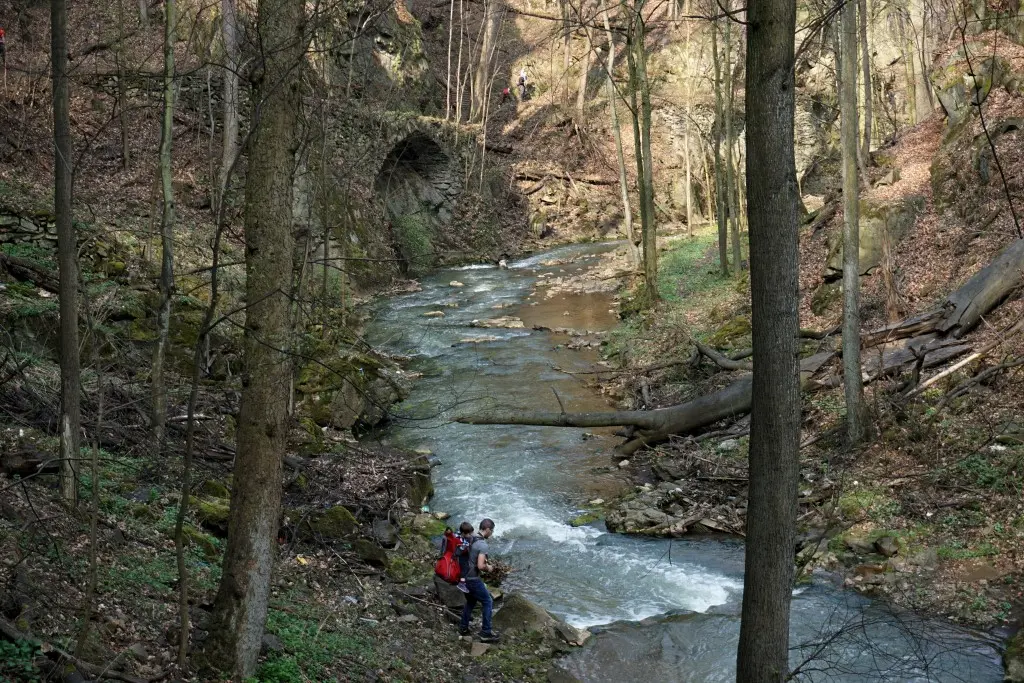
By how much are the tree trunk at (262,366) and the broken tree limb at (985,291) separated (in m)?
10.8

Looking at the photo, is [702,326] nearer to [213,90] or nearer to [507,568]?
[507,568]

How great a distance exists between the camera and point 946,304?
12.8 metres

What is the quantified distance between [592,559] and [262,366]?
6.50 m

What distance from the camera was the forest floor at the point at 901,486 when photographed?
8531 millimetres

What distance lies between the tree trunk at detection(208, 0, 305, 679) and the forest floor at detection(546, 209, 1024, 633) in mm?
4453

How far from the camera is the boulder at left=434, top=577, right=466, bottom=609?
8945 mm

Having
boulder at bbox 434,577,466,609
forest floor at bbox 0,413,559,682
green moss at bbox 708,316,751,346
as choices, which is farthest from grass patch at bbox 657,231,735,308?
boulder at bbox 434,577,466,609

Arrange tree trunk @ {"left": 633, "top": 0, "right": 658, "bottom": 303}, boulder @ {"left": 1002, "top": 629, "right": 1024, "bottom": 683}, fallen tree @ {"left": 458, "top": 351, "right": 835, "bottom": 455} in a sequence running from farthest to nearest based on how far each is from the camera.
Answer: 1. tree trunk @ {"left": 633, "top": 0, "right": 658, "bottom": 303}
2. fallen tree @ {"left": 458, "top": 351, "right": 835, "bottom": 455}
3. boulder @ {"left": 1002, "top": 629, "right": 1024, "bottom": 683}

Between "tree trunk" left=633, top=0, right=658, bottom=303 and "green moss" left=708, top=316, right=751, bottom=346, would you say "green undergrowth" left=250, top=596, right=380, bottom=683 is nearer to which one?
"green moss" left=708, top=316, right=751, bottom=346

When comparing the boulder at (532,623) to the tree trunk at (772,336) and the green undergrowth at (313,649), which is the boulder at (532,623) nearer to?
the green undergrowth at (313,649)

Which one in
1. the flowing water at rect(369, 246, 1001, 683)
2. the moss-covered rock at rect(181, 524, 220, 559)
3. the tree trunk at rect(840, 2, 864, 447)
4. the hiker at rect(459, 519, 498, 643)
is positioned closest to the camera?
the flowing water at rect(369, 246, 1001, 683)

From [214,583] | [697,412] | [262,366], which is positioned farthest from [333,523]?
[697,412]

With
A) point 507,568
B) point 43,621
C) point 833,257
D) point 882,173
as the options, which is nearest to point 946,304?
point 833,257

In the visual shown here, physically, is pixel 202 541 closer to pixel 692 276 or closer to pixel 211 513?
pixel 211 513
